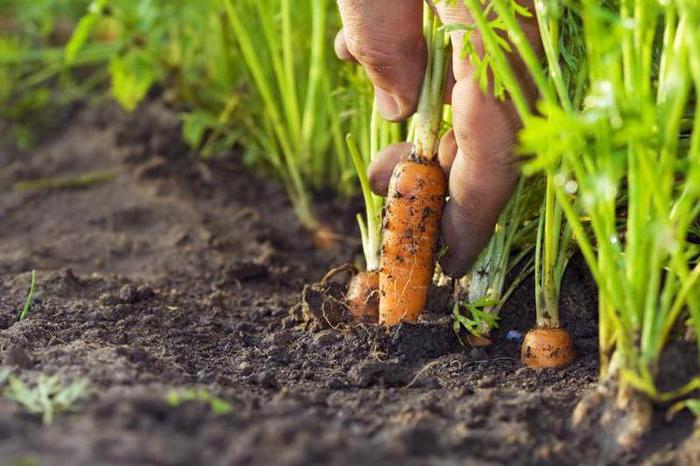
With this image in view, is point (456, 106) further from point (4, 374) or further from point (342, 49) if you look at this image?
point (4, 374)

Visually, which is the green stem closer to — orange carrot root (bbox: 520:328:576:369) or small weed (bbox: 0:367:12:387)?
orange carrot root (bbox: 520:328:576:369)

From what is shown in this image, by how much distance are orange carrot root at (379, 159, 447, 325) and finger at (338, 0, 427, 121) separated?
15 cm

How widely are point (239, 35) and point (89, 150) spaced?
935 mm

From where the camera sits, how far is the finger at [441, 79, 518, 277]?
5.68 feet

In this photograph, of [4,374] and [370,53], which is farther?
[370,53]

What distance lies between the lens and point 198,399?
1.39 meters

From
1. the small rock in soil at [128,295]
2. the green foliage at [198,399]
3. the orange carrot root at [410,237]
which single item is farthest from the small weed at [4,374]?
the orange carrot root at [410,237]

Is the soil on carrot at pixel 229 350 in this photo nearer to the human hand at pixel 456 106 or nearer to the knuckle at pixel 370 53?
the human hand at pixel 456 106

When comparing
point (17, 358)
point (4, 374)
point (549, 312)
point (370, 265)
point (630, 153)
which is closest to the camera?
point (630, 153)

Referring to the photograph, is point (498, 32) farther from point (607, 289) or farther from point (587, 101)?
point (607, 289)

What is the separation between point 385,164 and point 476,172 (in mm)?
272

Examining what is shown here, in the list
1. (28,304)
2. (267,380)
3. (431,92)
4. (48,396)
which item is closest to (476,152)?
(431,92)

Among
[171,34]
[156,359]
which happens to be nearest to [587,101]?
[156,359]

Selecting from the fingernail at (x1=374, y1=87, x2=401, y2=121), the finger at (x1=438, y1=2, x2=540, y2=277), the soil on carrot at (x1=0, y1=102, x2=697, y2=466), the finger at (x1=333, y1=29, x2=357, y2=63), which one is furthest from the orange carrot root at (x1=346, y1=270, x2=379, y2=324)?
the finger at (x1=333, y1=29, x2=357, y2=63)
